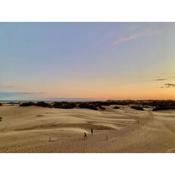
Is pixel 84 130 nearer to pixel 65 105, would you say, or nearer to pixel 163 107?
pixel 65 105

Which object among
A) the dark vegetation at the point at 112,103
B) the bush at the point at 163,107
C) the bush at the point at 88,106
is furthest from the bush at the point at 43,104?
the bush at the point at 163,107

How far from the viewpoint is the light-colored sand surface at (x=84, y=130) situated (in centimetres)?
369

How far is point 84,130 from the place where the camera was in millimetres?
3736

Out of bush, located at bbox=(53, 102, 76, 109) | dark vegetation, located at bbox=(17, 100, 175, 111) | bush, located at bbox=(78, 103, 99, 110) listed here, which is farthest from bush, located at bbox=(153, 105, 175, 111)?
bush, located at bbox=(53, 102, 76, 109)

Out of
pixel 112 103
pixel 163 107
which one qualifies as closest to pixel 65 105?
pixel 112 103

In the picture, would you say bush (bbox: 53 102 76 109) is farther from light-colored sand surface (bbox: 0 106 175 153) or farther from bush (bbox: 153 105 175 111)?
bush (bbox: 153 105 175 111)

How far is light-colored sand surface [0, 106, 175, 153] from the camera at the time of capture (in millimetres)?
3691

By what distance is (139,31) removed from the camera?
3703 mm
